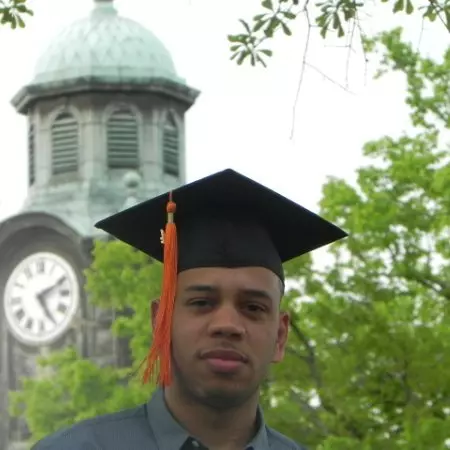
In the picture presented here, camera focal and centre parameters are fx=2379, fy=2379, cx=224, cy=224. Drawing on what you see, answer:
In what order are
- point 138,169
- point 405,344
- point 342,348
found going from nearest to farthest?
→ point 405,344
point 342,348
point 138,169

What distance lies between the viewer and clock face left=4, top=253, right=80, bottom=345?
53.3 meters

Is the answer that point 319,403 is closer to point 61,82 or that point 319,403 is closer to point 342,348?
point 342,348

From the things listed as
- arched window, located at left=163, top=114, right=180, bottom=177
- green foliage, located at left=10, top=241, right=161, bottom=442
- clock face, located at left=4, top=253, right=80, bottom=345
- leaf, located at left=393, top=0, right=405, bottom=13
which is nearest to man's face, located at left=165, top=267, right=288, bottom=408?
leaf, located at left=393, top=0, right=405, bottom=13

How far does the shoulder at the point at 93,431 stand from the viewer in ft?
17.6

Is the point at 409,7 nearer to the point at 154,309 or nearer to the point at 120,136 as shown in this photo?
the point at 154,309

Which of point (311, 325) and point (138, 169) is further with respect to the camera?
point (138, 169)

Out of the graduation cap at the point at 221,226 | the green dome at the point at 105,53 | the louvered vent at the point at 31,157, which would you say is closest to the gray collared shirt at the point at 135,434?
the graduation cap at the point at 221,226

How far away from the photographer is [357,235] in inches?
960

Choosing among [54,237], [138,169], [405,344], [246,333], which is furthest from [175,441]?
[138,169]

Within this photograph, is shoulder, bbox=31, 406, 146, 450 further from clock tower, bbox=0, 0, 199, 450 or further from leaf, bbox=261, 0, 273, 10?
clock tower, bbox=0, 0, 199, 450

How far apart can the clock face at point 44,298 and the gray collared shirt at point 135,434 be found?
47.6m

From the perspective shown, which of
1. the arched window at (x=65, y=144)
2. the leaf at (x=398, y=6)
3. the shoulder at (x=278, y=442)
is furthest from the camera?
the arched window at (x=65, y=144)

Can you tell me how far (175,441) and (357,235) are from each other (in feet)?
62.5

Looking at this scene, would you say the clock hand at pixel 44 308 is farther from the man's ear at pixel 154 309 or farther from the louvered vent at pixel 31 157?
the man's ear at pixel 154 309
